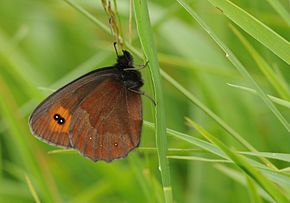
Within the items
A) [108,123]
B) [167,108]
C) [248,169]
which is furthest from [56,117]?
[167,108]

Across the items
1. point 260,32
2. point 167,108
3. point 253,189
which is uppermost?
point 260,32

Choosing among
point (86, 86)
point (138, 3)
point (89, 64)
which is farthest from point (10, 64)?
point (138, 3)

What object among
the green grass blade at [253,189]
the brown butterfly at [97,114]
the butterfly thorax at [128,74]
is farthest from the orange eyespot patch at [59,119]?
the green grass blade at [253,189]

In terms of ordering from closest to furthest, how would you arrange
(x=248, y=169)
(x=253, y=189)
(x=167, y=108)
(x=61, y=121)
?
(x=248, y=169) < (x=253, y=189) < (x=61, y=121) < (x=167, y=108)

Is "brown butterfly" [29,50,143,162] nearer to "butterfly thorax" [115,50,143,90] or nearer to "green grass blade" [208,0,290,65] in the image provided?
"butterfly thorax" [115,50,143,90]

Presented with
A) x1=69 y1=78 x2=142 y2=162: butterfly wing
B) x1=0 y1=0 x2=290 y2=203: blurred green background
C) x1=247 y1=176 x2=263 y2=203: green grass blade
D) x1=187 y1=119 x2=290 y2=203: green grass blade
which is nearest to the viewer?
x1=187 y1=119 x2=290 y2=203: green grass blade

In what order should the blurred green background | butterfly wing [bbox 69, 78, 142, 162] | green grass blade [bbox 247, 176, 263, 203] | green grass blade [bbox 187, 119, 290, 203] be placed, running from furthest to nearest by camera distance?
the blurred green background, butterfly wing [bbox 69, 78, 142, 162], green grass blade [bbox 247, 176, 263, 203], green grass blade [bbox 187, 119, 290, 203]

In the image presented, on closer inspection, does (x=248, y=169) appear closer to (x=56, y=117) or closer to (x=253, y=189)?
(x=253, y=189)

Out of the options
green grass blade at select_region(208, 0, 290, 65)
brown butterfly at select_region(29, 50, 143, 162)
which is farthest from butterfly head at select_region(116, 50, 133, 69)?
green grass blade at select_region(208, 0, 290, 65)
